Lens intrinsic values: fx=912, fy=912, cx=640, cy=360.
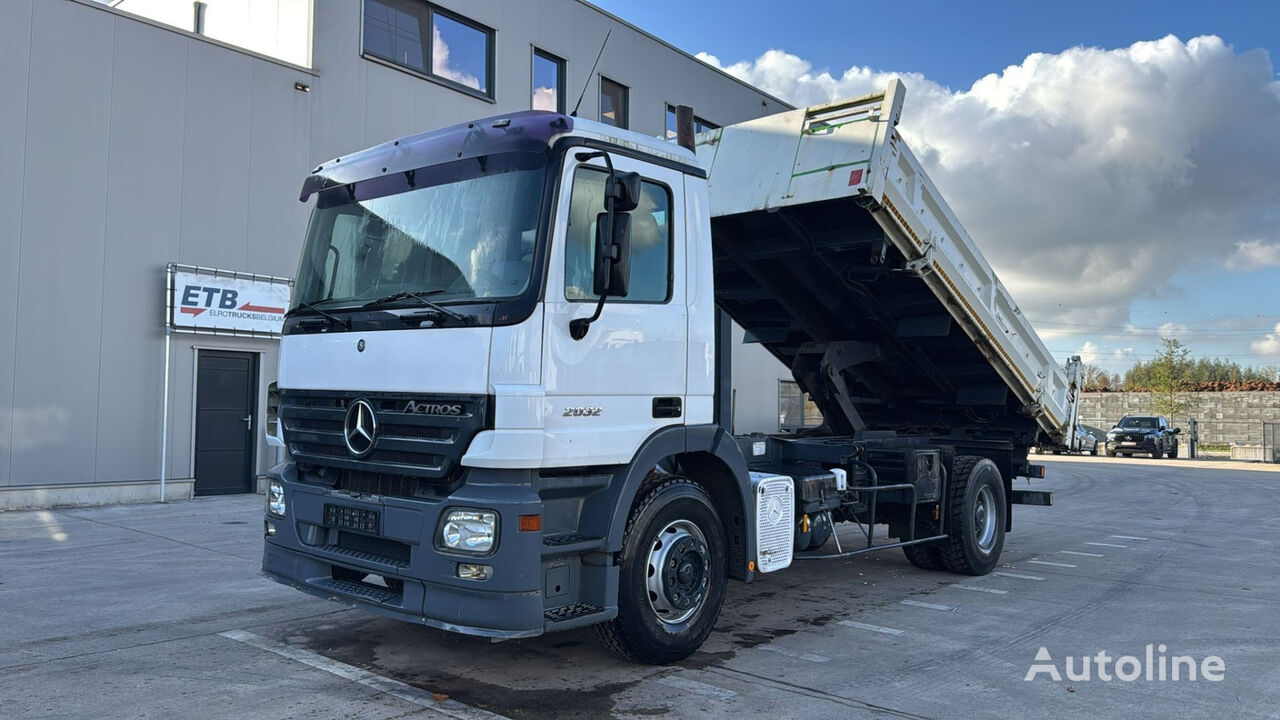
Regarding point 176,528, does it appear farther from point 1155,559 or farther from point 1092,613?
point 1155,559

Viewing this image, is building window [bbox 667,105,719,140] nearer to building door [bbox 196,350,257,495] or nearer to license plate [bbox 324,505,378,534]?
building door [bbox 196,350,257,495]

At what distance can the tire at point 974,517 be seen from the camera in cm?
823

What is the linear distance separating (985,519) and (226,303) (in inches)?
422

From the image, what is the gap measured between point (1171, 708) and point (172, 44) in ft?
45.6

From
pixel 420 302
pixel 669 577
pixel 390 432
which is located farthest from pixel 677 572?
pixel 420 302

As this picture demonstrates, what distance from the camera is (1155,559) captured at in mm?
9617

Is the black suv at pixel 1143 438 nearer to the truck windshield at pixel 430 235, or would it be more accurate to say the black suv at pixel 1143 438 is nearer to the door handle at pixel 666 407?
the door handle at pixel 666 407

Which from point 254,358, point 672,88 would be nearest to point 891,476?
point 254,358

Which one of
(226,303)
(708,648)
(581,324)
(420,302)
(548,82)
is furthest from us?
(548,82)

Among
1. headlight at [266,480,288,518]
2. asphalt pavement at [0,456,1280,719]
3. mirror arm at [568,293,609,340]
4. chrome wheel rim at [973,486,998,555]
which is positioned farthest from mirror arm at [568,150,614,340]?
chrome wheel rim at [973,486,998,555]

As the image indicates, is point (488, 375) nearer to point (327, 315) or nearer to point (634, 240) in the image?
point (634, 240)

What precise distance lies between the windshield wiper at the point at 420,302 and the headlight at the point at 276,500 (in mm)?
1248

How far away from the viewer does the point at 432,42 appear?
16.0 meters

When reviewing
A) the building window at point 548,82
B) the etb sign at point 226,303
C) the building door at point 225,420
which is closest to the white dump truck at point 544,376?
the etb sign at point 226,303
